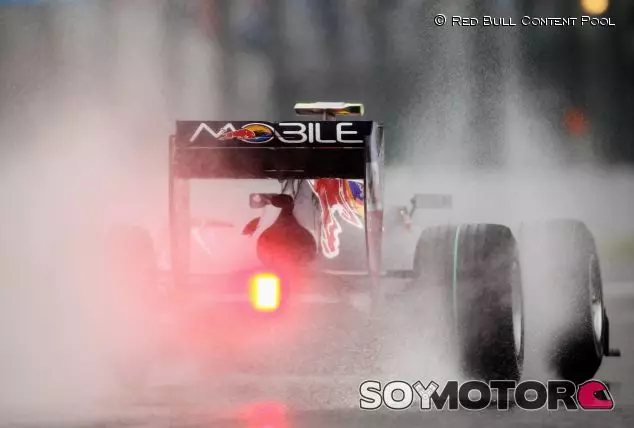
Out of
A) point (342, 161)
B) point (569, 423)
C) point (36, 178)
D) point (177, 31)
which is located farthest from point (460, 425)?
point (177, 31)

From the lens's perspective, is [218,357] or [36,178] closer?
[218,357]

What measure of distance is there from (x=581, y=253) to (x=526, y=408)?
107 centimetres

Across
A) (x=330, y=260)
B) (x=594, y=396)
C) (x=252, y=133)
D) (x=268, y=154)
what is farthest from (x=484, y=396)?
(x=252, y=133)

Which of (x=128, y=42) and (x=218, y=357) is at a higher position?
(x=128, y=42)

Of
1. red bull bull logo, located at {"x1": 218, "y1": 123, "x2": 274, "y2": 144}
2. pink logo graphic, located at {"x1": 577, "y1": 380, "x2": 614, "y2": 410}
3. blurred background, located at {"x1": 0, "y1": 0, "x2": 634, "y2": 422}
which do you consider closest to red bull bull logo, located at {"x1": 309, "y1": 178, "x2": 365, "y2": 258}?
red bull bull logo, located at {"x1": 218, "y1": 123, "x2": 274, "y2": 144}

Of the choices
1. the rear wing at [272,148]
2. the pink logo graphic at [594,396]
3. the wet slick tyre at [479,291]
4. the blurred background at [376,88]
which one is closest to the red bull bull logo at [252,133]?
the rear wing at [272,148]

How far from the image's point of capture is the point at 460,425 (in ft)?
26.1

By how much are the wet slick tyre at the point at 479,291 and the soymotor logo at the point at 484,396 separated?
13cm

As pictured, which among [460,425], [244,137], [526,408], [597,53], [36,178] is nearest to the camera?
[460,425]

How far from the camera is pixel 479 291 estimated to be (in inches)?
329

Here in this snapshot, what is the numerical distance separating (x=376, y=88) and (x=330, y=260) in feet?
50.5

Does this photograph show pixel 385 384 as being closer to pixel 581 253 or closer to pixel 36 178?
pixel 581 253

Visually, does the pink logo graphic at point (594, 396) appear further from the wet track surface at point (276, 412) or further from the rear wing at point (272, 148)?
the rear wing at point (272, 148)

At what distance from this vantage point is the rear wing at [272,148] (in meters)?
9.20
